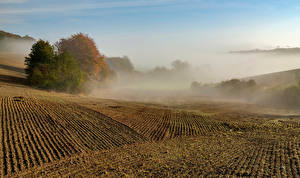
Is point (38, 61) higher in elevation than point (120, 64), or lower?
lower

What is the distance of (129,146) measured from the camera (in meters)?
14.1

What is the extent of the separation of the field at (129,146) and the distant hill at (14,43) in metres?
99.9

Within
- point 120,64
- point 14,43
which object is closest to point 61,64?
point 120,64

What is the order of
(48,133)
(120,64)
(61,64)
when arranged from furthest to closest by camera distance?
(120,64) → (61,64) → (48,133)

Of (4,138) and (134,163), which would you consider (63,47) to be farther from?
(134,163)

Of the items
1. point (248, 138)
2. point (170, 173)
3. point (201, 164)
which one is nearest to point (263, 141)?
point (248, 138)

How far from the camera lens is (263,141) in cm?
1627

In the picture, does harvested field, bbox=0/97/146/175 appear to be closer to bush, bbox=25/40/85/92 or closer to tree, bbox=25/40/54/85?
tree, bbox=25/40/54/85

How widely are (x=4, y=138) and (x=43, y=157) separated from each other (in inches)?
155

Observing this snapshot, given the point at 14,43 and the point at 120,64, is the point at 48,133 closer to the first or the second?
the point at 120,64

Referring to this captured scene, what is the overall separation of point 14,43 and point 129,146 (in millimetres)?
129910

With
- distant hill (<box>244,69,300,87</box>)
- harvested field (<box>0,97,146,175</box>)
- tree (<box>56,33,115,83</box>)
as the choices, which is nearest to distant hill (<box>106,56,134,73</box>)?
tree (<box>56,33,115,83</box>)

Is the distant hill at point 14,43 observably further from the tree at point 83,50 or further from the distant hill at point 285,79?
the distant hill at point 285,79

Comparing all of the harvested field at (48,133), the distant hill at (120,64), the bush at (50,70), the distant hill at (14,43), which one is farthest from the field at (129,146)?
the distant hill at (14,43)
